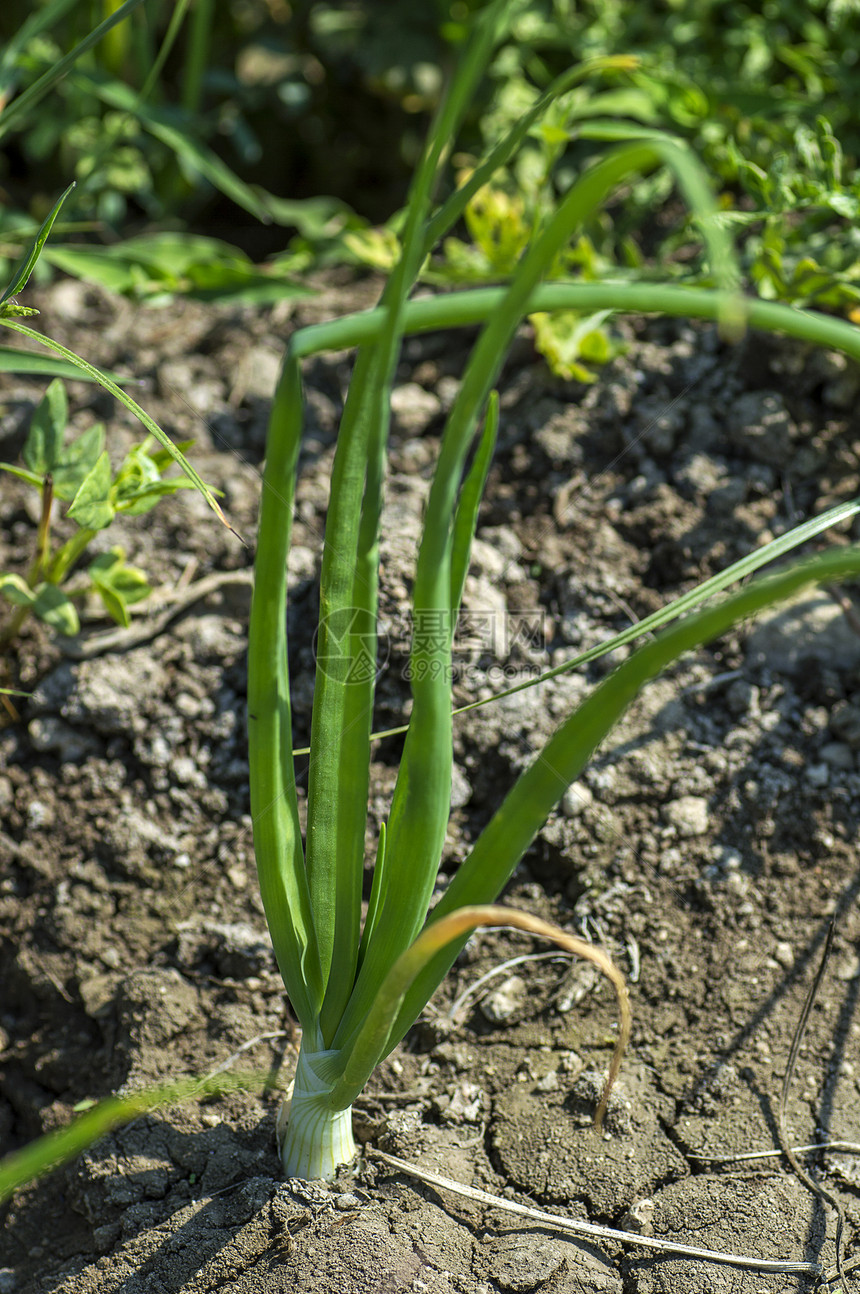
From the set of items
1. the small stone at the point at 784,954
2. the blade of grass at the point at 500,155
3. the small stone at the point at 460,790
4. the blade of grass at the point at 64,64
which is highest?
the blade of grass at the point at 64,64

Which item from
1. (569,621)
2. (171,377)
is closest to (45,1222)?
(569,621)

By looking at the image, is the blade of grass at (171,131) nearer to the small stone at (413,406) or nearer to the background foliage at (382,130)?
the background foliage at (382,130)

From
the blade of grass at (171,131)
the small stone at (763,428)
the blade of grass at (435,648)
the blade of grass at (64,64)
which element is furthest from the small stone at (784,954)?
the blade of grass at (171,131)

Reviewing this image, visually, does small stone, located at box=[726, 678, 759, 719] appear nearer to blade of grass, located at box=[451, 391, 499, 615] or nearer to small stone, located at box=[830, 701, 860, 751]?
small stone, located at box=[830, 701, 860, 751]

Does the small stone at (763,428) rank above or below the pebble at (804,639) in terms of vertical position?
above

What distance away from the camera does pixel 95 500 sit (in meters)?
1.16

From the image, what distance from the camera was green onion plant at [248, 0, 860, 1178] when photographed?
2.08ft

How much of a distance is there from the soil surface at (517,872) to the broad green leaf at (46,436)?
0.77ft

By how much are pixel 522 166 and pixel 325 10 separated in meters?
0.66

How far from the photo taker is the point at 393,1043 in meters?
0.88

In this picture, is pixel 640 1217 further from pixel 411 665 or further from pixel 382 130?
pixel 382 130

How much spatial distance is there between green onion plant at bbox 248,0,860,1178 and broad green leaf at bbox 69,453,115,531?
42 cm

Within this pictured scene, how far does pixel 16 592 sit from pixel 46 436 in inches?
8.2

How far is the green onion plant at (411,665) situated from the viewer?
→ 0.63 meters
